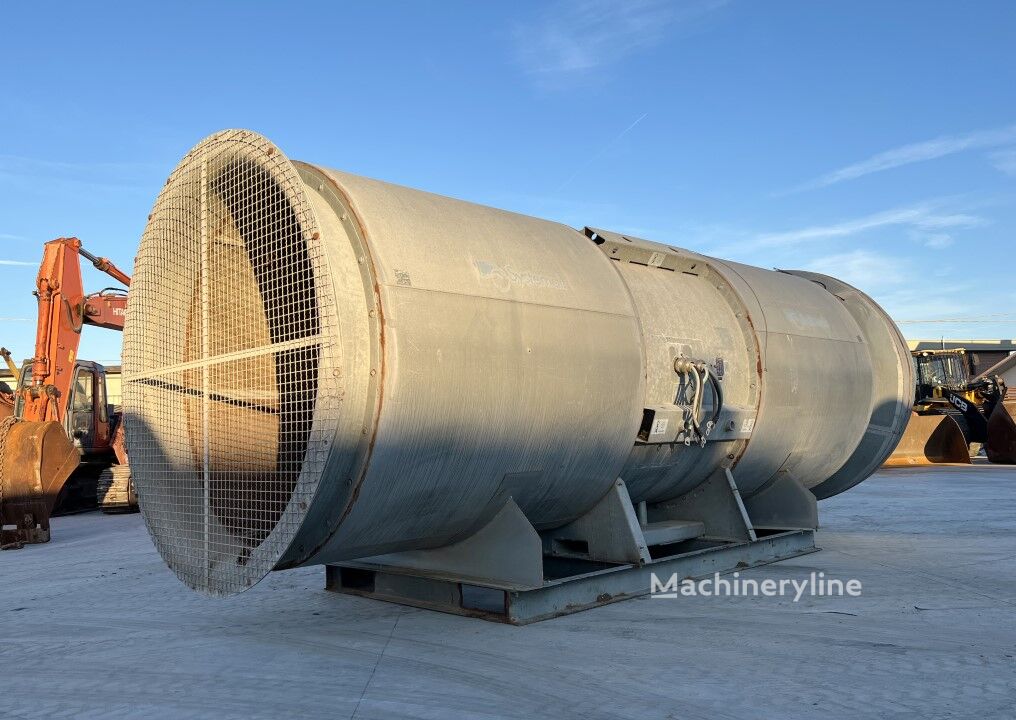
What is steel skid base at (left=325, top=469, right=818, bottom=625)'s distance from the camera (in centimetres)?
484

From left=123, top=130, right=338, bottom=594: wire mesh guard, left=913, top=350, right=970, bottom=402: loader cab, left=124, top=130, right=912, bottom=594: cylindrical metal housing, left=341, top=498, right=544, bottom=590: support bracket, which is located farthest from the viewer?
left=913, top=350, right=970, bottom=402: loader cab

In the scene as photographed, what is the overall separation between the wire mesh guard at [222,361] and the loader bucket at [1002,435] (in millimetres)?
16323

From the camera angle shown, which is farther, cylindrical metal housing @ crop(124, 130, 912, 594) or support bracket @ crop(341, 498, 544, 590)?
support bracket @ crop(341, 498, 544, 590)

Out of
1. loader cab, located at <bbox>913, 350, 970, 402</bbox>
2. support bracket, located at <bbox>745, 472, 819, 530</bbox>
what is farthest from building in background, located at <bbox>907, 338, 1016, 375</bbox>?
support bracket, located at <bbox>745, 472, 819, 530</bbox>

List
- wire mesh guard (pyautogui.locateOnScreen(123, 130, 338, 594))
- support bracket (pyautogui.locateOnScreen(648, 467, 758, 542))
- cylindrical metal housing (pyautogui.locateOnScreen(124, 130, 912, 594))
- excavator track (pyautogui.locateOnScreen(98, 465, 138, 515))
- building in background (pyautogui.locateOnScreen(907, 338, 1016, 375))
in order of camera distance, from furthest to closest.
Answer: building in background (pyautogui.locateOnScreen(907, 338, 1016, 375)), excavator track (pyautogui.locateOnScreen(98, 465, 138, 515)), support bracket (pyautogui.locateOnScreen(648, 467, 758, 542)), wire mesh guard (pyautogui.locateOnScreen(123, 130, 338, 594)), cylindrical metal housing (pyautogui.locateOnScreen(124, 130, 912, 594))

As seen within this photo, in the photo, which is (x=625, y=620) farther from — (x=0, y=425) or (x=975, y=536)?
(x=0, y=425)

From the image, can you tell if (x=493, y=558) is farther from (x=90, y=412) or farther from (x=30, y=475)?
(x=90, y=412)

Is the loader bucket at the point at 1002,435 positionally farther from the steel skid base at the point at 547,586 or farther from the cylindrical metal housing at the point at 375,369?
the cylindrical metal housing at the point at 375,369

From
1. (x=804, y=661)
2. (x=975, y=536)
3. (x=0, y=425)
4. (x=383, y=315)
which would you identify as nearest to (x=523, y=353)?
(x=383, y=315)

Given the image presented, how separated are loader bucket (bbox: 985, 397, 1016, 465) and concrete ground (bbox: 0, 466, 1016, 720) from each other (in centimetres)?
1200

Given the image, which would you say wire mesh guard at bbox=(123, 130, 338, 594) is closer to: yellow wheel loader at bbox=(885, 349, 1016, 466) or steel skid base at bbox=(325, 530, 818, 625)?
steel skid base at bbox=(325, 530, 818, 625)

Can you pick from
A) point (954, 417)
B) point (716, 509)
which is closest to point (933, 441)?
point (954, 417)

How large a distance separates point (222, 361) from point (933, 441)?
16487mm

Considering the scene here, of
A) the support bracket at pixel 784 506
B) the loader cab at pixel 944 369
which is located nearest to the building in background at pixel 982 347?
the loader cab at pixel 944 369
